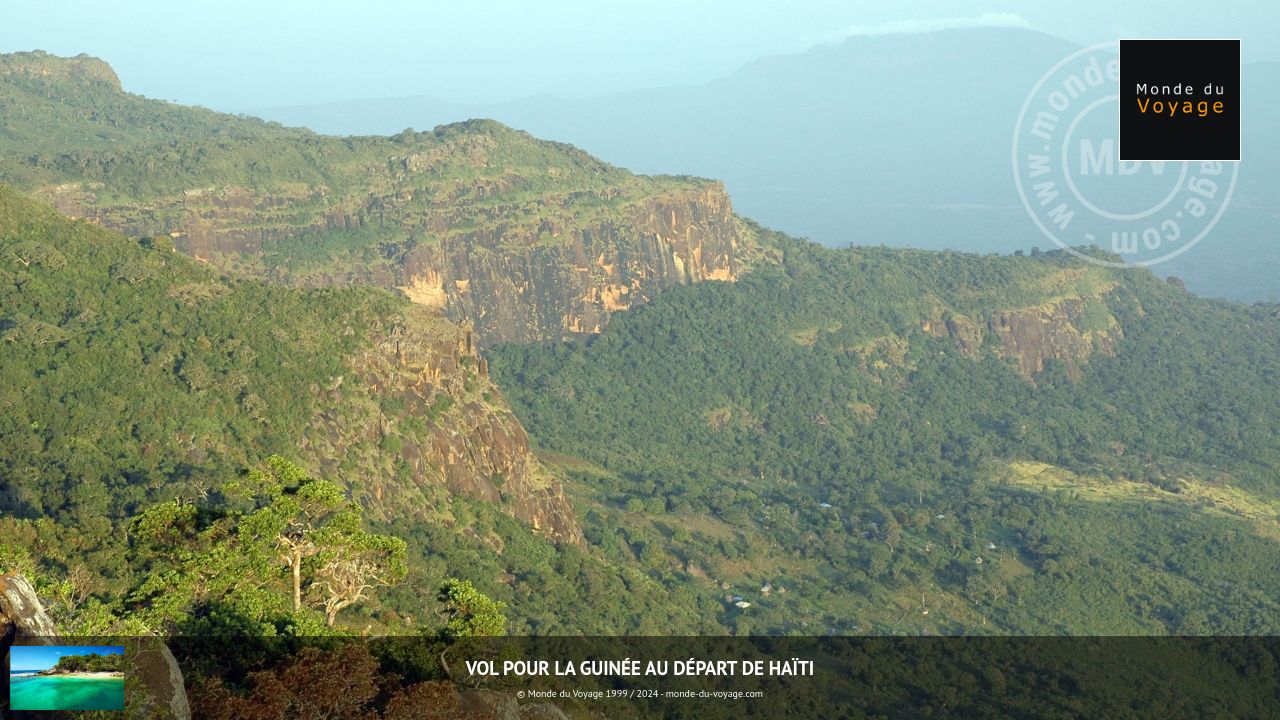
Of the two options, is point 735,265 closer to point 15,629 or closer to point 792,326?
point 792,326

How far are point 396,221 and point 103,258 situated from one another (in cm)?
3993

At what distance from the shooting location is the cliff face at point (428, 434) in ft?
207

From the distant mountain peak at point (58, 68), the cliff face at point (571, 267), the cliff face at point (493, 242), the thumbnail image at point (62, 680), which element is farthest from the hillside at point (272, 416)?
the distant mountain peak at point (58, 68)

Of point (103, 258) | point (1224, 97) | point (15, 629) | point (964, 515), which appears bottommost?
point (964, 515)

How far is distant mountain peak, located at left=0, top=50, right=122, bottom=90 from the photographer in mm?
134750

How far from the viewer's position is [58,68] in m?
139

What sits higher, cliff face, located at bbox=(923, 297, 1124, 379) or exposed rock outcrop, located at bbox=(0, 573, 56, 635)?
exposed rock outcrop, located at bbox=(0, 573, 56, 635)

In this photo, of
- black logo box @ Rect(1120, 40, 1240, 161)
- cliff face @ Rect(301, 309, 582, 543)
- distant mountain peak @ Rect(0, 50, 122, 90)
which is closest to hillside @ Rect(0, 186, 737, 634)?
cliff face @ Rect(301, 309, 582, 543)

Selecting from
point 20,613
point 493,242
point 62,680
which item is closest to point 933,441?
point 493,242

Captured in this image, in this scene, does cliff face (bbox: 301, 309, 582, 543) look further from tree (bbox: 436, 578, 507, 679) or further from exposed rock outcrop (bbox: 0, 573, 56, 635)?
exposed rock outcrop (bbox: 0, 573, 56, 635)

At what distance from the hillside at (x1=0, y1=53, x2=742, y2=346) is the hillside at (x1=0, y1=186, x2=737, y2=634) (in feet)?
84.8

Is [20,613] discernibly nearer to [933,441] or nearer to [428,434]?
[428,434]

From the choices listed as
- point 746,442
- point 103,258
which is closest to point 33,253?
point 103,258

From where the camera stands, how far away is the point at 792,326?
11881 centimetres
